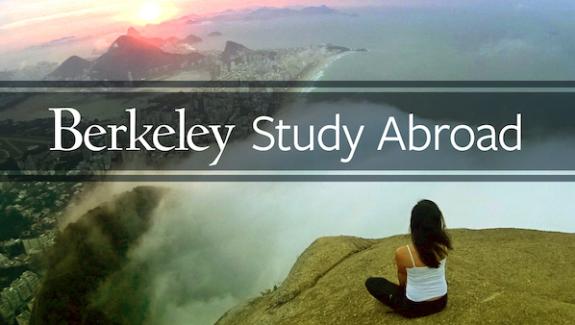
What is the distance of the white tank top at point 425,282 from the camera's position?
740 centimetres

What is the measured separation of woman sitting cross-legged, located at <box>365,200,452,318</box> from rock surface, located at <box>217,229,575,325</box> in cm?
21

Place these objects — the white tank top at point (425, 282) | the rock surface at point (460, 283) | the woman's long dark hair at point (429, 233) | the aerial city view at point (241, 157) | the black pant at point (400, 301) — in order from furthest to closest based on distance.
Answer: the aerial city view at point (241, 157)
the rock surface at point (460, 283)
the black pant at point (400, 301)
the white tank top at point (425, 282)
the woman's long dark hair at point (429, 233)

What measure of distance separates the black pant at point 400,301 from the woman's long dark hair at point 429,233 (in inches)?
27.9

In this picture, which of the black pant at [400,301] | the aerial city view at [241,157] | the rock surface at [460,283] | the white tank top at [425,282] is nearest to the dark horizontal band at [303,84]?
the aerial city view at [241,157]

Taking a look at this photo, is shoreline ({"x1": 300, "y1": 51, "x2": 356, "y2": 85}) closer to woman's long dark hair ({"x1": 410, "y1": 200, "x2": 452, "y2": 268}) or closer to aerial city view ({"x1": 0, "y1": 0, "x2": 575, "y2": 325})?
aerial city view ({"x1": 0, "y1": 0, "x2": 575, "y2": 325})

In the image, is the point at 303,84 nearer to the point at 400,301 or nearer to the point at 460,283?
the point at 460,283

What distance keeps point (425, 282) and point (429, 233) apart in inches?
26.5

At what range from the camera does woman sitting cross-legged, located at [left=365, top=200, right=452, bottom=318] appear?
23.5ft

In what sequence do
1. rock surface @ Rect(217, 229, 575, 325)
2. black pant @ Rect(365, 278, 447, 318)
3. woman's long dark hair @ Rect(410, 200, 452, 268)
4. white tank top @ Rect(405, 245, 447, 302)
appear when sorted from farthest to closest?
rock surface @ Rect(217, 229, 575, 325) < black pant @ Rect(365, 278, 447, 318) < white tank top @ Rect(405, 245, 447, 302) < woman's long dark hair @ Rect(410, 200, 452, 268)

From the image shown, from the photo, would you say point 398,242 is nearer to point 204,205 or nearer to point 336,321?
point 336,321

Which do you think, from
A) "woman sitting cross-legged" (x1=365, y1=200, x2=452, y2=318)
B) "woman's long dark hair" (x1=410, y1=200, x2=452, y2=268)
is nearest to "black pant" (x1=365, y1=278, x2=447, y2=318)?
"woman sitting cross-legged" (x1=365, y1=200, x2=452, y2=318)

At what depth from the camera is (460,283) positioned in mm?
8945

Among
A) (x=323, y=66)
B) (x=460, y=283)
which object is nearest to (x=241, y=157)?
(x=323, y=66)

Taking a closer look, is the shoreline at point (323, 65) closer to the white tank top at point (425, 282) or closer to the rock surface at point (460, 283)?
the rock surface at point (460, 283)
